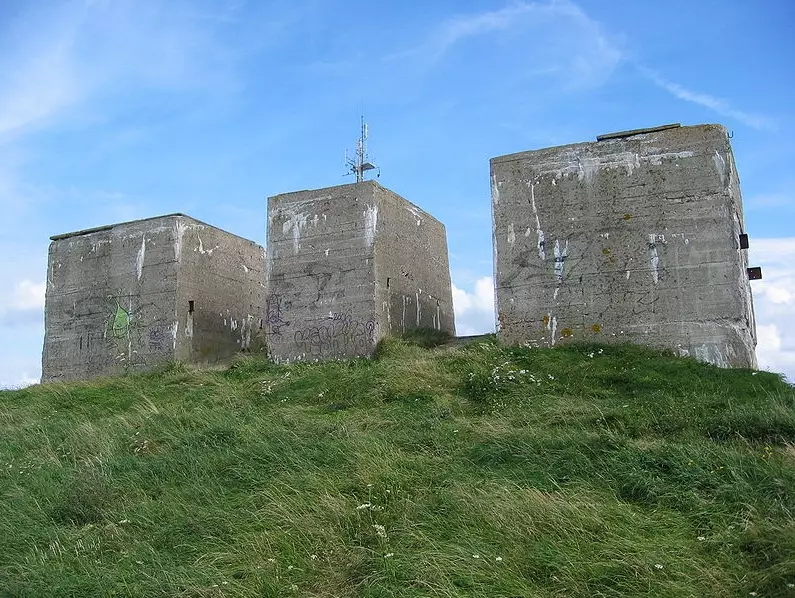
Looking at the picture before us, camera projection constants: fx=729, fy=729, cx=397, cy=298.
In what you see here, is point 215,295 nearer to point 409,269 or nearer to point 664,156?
point 409,269

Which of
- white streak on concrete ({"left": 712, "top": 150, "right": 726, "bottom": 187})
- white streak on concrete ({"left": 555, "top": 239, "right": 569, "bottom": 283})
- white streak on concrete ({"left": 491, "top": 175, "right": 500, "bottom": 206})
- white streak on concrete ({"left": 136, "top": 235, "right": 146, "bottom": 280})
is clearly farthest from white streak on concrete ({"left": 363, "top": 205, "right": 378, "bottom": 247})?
white streak on concrete ({"left": 712, "top": 150, "right": 726, "bottom": 187})

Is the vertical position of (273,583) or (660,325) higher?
(660,325)

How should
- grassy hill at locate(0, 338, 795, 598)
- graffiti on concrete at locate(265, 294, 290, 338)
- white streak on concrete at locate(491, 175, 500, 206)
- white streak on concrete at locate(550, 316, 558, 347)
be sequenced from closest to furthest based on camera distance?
1. grassy hill at locate(0, 338, 795, 598)
2. white streak on concrete at locate(550, 316, 558, 347)
3. white streak on concrete at locate(491, 175, 500, 206)
4. graffiti on concrete at locate(265, 294, 290, 338)

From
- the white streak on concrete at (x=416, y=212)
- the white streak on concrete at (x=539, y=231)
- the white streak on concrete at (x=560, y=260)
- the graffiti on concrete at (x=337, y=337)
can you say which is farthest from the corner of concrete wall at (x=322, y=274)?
the white streak on concrete at (x=560, y=260)

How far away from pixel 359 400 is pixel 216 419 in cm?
173

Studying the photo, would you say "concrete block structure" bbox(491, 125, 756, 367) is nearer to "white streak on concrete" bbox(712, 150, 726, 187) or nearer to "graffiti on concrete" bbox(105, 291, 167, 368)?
"white streak on concrete" bbox(712, 150, 726, 187)

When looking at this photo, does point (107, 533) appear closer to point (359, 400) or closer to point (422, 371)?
point (359, 400)

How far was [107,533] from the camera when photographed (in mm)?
5695

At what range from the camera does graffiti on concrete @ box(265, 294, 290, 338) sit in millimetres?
12312

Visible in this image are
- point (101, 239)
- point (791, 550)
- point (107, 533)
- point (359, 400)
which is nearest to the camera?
point (791, 550)

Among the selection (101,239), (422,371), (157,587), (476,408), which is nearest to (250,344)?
(101,239)

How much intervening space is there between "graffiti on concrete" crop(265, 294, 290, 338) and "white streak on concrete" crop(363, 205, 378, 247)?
1867 mm

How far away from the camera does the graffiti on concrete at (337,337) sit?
11.6 meters

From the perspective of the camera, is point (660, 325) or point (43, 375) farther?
point (43, 375)
